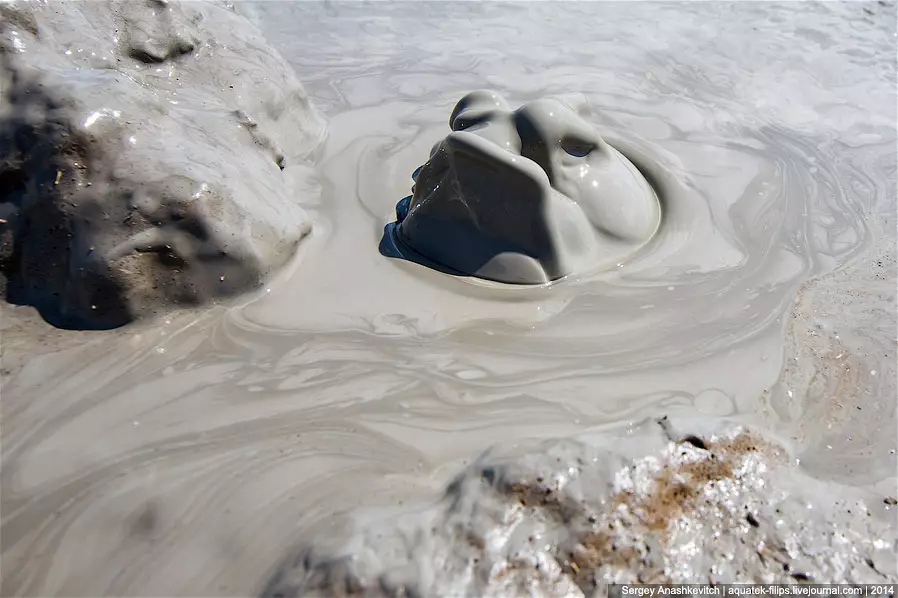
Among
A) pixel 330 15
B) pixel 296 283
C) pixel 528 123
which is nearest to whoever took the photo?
pixel 296 283

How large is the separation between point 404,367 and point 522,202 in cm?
84

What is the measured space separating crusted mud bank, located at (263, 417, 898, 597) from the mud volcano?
996 millimetres

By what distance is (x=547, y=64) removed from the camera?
4.97 meters

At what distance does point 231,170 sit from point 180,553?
1576mm

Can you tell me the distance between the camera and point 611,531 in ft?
5.48

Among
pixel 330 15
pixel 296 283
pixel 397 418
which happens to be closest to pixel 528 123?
pixel 296 283

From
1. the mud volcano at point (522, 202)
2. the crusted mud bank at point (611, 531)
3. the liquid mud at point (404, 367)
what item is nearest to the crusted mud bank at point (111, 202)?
the liquid mud at point (404, 367)

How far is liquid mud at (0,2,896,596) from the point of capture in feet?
5.90

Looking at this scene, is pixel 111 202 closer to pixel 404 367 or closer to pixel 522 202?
pixel 404 367

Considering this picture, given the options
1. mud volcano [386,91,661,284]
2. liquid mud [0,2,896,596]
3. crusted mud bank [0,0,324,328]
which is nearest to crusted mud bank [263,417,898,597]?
liquid mud [0,2,896,596]

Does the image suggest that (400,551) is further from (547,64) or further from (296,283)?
(547,64)

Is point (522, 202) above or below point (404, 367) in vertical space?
above

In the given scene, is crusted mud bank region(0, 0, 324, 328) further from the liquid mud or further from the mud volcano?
the mud volcano

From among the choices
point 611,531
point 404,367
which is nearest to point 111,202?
point 404,367
